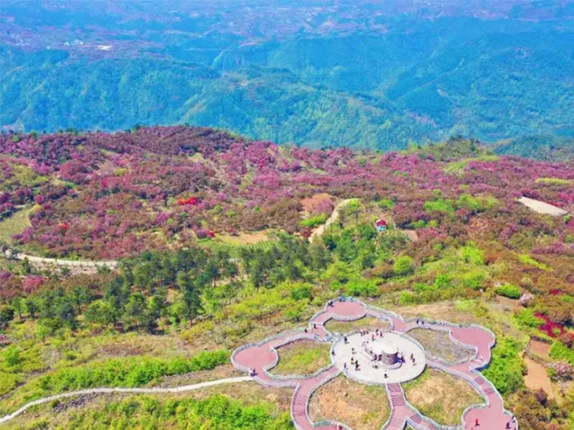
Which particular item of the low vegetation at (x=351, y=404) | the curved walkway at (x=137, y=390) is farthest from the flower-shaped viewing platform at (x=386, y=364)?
the curved walkway at (x=137, y=390)

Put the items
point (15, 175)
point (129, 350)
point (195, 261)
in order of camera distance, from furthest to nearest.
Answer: point (15, 175) < point (195, 261) < point (129, 350)

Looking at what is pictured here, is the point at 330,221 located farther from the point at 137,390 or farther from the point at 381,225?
the point at 137,390

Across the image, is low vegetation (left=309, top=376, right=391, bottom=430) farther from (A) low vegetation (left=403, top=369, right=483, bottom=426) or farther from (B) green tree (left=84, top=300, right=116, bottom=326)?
(B) green tree (left=84, top=300, right=116, bottom=326)

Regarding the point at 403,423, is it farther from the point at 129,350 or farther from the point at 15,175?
the point at 15,175

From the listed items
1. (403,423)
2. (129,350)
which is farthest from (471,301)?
(129,350)

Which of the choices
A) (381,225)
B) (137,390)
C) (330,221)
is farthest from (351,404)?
(330,221)

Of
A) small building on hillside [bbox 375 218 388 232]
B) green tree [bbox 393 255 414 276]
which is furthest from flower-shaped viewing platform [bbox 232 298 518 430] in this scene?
small building on hillside [bbox 375 218 388 232]

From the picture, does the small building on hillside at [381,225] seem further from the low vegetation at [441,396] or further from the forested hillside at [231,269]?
the low vegetation at [441,396]
